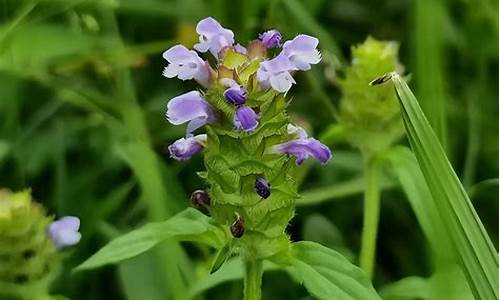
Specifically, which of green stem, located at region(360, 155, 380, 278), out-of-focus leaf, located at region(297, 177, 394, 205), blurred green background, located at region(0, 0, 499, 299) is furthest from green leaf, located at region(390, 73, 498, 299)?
out-of-focus leaf, located at region(297, 177, 394, 205)

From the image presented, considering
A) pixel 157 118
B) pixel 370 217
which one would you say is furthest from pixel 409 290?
pixel 157 118

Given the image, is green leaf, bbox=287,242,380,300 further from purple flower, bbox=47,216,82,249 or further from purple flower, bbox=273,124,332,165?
purple flower, bbox=47,216,82,249

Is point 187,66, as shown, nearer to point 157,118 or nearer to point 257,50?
point 257,50

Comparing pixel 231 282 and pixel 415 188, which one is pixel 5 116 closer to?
pixel 231 282

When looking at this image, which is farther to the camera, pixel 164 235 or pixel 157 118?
pixel 157 118

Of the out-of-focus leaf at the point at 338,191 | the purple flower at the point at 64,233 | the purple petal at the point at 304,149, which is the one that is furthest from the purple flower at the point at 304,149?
the out-of-focus leaf at the point at 338,191

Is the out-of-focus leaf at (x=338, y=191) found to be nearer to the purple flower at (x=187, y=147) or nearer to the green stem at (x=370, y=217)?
the green stem at (x=370, y=217)
